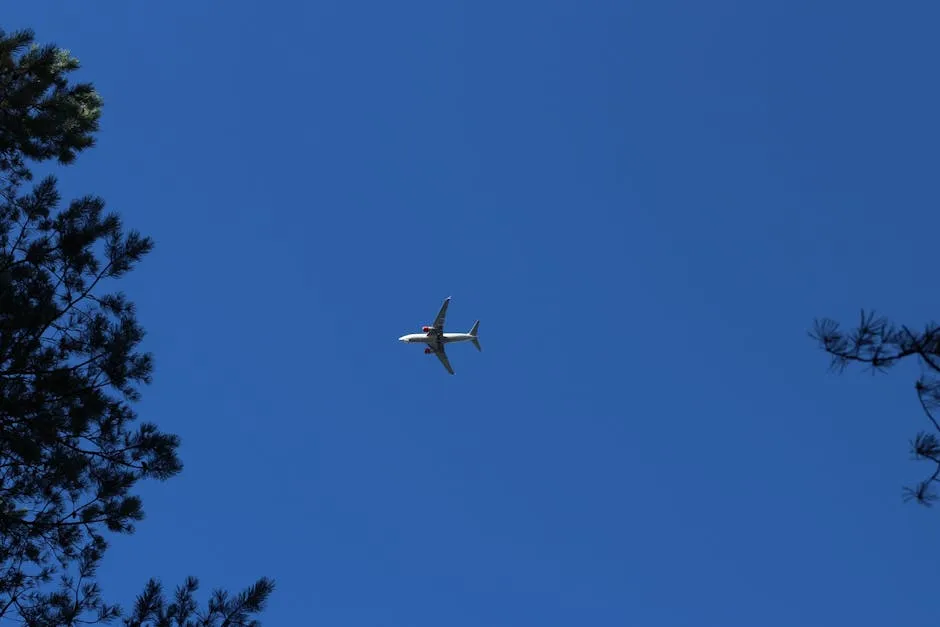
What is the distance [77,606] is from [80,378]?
343cm

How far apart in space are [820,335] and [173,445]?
411 inches

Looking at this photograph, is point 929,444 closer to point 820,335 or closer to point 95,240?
point 820,335

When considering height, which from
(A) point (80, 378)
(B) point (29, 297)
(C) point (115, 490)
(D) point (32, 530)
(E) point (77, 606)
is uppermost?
(B) point (29, 297)

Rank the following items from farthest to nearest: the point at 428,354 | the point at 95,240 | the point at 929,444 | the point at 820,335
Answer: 1. the point at 428,354
2. the point at 95,240
3. the point at 820,335
4. the point at 929,444

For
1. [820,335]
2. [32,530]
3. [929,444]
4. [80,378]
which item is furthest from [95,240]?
[929,444]

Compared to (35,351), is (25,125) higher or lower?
higher

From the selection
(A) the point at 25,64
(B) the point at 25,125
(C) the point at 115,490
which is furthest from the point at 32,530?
(A) the point at 25,64

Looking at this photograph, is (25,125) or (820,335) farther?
(25,125)

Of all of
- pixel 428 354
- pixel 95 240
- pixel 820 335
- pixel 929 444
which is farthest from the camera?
pixel 428 354

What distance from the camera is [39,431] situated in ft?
45.1

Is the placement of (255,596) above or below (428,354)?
below

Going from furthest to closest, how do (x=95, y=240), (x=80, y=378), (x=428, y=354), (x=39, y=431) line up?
(x=428, y=354) < (x=95, y=240) < (x=80, y=378) < (x=39, y=431)

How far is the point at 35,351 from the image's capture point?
1459 centimetres

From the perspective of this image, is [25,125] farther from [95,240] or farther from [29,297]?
[29,297]
